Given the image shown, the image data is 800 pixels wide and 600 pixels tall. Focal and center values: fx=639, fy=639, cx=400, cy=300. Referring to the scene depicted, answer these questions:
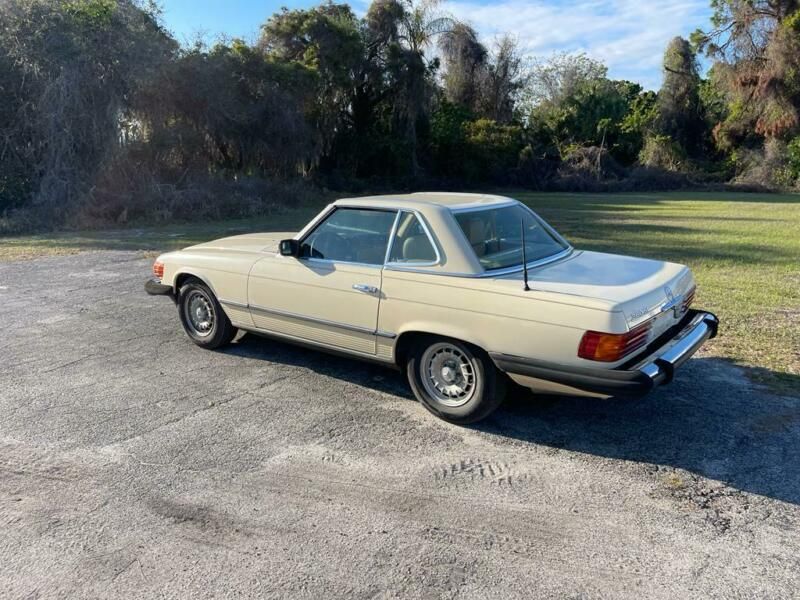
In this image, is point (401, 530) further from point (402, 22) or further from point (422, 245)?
point (402, 22)

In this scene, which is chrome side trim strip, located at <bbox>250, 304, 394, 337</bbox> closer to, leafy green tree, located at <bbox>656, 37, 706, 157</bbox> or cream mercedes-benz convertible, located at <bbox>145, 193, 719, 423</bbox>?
cream mercedes-benz convertible, located at <bbox>145, 193, 719, 423</bbox>

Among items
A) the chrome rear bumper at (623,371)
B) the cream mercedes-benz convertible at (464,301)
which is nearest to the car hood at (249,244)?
the cream mercedes-benz convertible at (464,301)

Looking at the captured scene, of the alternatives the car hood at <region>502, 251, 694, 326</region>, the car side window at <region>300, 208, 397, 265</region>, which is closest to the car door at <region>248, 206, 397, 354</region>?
the car side window at <region>300, 208, 397, 265</region>

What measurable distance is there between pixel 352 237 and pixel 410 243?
56cm

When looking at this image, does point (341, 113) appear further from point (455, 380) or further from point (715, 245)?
point (455, 380)

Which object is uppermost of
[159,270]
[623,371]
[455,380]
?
[159,270]

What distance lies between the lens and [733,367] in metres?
5.37

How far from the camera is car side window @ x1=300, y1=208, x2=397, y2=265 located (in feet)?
15.5

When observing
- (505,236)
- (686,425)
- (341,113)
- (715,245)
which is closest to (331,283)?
(505,236)

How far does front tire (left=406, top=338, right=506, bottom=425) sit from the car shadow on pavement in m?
0.19

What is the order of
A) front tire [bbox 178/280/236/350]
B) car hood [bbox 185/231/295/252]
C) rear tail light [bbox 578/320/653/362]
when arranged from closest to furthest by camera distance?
rear tail light [bbox 578/320/653/362]
car hood [bbox 185/231/295/252]
front tire [bbox 178/280/236/350]

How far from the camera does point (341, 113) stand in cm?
3142

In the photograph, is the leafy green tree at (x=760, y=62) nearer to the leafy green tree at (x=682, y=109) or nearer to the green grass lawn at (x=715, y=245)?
the leafy green tree at (x=682, y=109)

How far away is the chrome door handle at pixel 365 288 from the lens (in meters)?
4.54
